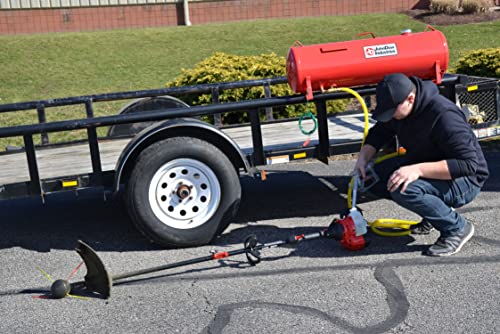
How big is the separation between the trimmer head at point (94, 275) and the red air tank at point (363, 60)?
2062mm

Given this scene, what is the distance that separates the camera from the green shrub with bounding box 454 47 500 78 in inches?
375

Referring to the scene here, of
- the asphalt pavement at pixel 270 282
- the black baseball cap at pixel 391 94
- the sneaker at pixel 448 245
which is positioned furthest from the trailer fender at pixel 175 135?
the sneaker at pixel 448 245

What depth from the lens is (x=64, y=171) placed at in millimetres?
5512

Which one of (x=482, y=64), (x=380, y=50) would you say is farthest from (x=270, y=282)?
(x=482, y=64)

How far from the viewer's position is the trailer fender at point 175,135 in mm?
4953

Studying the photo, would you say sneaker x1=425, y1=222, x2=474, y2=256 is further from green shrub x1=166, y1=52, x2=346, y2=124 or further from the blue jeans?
green shrub x1=166, y1=52, x2=346, y2=124

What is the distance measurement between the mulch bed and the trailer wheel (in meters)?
17.9

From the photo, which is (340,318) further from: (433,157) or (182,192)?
(182,192)

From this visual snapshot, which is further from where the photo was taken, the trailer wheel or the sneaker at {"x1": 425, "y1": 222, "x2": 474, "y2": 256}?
the trailer wheel

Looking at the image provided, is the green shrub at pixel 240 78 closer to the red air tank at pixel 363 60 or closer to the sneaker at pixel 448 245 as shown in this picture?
the red air tank at pixel 363 60

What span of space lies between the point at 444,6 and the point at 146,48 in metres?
10.5

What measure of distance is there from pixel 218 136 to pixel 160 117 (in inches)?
18.6

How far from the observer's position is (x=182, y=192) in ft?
16.5

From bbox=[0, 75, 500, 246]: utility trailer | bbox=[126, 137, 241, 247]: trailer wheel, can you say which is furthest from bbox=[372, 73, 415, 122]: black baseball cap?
bbox=[126, 137, 241, 247]: trailer wheel
